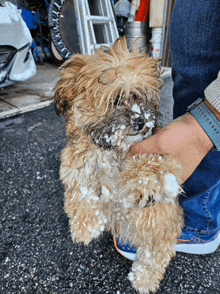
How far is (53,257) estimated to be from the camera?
153 cm

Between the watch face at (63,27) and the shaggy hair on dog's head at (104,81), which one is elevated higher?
the watch face at (63,27)

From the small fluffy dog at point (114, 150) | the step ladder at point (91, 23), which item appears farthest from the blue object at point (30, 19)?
the small fluffy dog at point (114, 150)

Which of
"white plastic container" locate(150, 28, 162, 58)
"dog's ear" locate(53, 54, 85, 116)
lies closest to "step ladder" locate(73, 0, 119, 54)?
"white plastic container" locate(150, 28, 162, 58)

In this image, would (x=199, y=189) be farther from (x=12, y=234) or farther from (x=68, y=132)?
(x=12, y=234)

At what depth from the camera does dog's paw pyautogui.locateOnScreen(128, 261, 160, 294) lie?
4.48ft

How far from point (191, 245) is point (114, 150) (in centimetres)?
88

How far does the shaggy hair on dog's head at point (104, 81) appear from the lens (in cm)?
126

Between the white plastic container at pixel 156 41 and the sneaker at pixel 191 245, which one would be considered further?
the white plastic container at pixel 156 41

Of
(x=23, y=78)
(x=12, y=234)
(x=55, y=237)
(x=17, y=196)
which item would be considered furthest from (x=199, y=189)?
(x=23, y=78)

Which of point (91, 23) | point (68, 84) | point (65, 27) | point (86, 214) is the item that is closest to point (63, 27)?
point (65, 27)

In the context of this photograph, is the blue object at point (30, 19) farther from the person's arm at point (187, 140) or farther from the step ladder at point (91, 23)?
the person's arm at point (187, 140)

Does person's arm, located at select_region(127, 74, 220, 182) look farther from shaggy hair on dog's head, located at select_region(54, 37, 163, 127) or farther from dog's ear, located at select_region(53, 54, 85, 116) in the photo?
dog's ear, located at select_region(53, 54, 85, 116)

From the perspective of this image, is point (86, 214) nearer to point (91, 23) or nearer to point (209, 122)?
point (209, 122)

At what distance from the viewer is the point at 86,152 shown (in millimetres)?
1438
